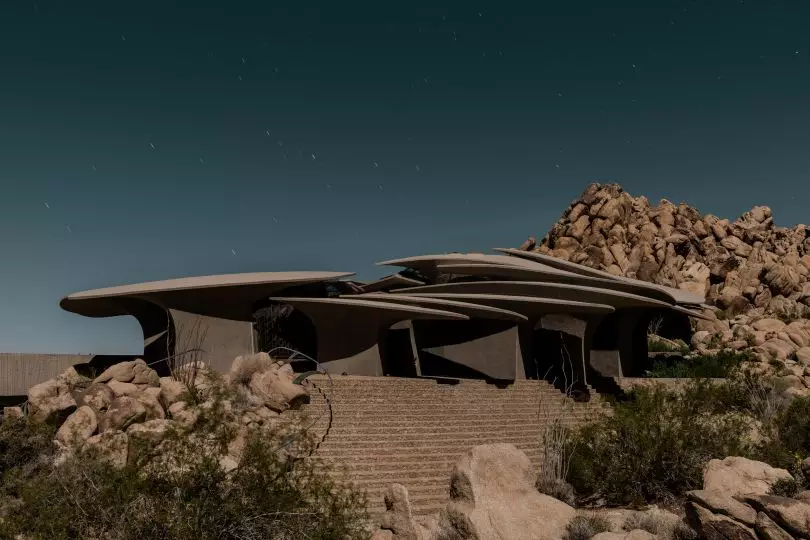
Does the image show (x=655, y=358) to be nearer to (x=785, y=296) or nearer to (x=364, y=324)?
(x=364, y=324)

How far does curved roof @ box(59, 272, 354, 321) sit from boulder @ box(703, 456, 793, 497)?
15.0 m

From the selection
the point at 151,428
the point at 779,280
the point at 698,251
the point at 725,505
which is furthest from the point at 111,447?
the point at 698,251

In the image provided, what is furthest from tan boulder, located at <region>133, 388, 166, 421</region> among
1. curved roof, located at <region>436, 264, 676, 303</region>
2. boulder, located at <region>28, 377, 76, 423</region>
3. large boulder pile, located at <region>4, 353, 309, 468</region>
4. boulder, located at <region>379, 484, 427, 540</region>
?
curved roof, located at <region>436, 264, 676, 303</region>

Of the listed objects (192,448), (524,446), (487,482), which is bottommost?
(524,446)

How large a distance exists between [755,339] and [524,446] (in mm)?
17535

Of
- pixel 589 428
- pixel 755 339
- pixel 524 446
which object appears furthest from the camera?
pixel 755 339

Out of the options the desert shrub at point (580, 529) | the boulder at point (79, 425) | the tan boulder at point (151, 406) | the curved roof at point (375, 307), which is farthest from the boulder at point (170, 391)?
the desert shrub at point (580, 529)

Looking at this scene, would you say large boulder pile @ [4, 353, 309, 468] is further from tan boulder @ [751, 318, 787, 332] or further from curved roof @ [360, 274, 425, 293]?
tan boulder @ [751, 318, 787, 332]

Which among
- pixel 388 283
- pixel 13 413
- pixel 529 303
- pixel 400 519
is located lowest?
pixel 400 519

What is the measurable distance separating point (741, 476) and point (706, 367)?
1607 cm

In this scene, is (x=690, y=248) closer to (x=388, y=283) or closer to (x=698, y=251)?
(x=698, y=251)

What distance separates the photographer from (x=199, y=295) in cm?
2188

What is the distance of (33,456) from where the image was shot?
46.1 ft

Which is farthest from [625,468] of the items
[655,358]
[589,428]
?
[655,358]
